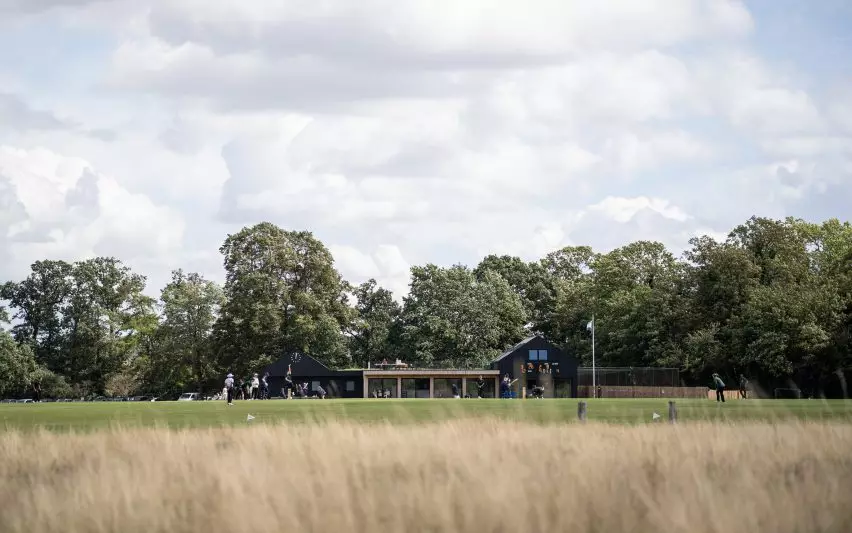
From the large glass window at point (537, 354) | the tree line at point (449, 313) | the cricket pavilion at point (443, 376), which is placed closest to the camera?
the tree line at point (449, 313)

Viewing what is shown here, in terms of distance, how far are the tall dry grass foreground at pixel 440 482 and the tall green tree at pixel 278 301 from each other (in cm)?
9107

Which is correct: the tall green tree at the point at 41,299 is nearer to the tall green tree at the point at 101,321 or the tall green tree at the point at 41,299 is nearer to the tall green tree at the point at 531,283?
the tall green tree at the point at 101,321

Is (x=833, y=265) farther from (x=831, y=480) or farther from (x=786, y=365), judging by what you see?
(x=831, y=480)

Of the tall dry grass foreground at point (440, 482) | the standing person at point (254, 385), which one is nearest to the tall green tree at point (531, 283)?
the standing person at point (254, 385)

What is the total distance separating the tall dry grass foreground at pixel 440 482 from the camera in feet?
40.2

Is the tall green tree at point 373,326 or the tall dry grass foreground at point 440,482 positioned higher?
the tall green tree at point 373,326

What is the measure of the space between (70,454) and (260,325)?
91812 mm

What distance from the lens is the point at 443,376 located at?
4473 inches

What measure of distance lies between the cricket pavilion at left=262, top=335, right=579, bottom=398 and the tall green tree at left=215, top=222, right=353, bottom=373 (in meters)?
3.40

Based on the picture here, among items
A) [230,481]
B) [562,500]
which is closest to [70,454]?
[230,481]

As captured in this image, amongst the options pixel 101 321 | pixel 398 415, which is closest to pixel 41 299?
pixel 101 321

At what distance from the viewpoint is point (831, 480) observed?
13.7m

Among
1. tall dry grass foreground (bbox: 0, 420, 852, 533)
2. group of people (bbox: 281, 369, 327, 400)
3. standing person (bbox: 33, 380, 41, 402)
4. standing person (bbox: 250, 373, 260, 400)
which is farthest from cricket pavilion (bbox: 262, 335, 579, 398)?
tall dry grass foreground (bbox: 0, 420, 852, 533)

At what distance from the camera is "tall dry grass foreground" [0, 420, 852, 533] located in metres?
12.3
